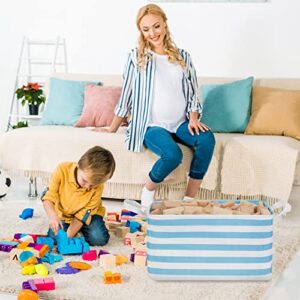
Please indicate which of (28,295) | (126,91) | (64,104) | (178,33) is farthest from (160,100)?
(28,295)

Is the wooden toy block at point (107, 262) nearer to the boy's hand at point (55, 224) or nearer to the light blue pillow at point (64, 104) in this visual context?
the boy's hand at point (55, 224)

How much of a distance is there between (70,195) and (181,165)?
0.93m

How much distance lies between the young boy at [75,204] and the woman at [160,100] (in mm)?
654

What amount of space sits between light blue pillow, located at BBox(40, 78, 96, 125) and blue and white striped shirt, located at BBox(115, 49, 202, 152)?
605 mm

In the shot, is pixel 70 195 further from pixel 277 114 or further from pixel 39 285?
pixel 277 114

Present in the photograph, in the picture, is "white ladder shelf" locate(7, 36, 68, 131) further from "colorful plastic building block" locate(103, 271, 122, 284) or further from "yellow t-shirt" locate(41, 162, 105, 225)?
"colorful plastic building block" locate(103, 271, 122, 284)

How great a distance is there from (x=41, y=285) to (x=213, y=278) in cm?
63

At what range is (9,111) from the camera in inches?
237

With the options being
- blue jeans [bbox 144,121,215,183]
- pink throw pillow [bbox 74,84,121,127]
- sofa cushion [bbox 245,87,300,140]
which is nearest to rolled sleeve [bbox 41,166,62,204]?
blue jeans [bbox 144,121,215,183]

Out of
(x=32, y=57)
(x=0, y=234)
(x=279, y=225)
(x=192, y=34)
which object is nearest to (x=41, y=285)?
(x=0, y=234)

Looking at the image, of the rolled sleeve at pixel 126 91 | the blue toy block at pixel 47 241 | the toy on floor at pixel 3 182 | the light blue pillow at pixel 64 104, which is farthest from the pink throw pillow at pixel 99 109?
the blue toy block at pixel 47 241

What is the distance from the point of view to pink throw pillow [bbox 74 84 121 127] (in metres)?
4.43

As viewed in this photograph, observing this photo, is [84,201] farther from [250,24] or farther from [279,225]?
[250,24]

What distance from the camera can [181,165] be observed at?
3.84 m
